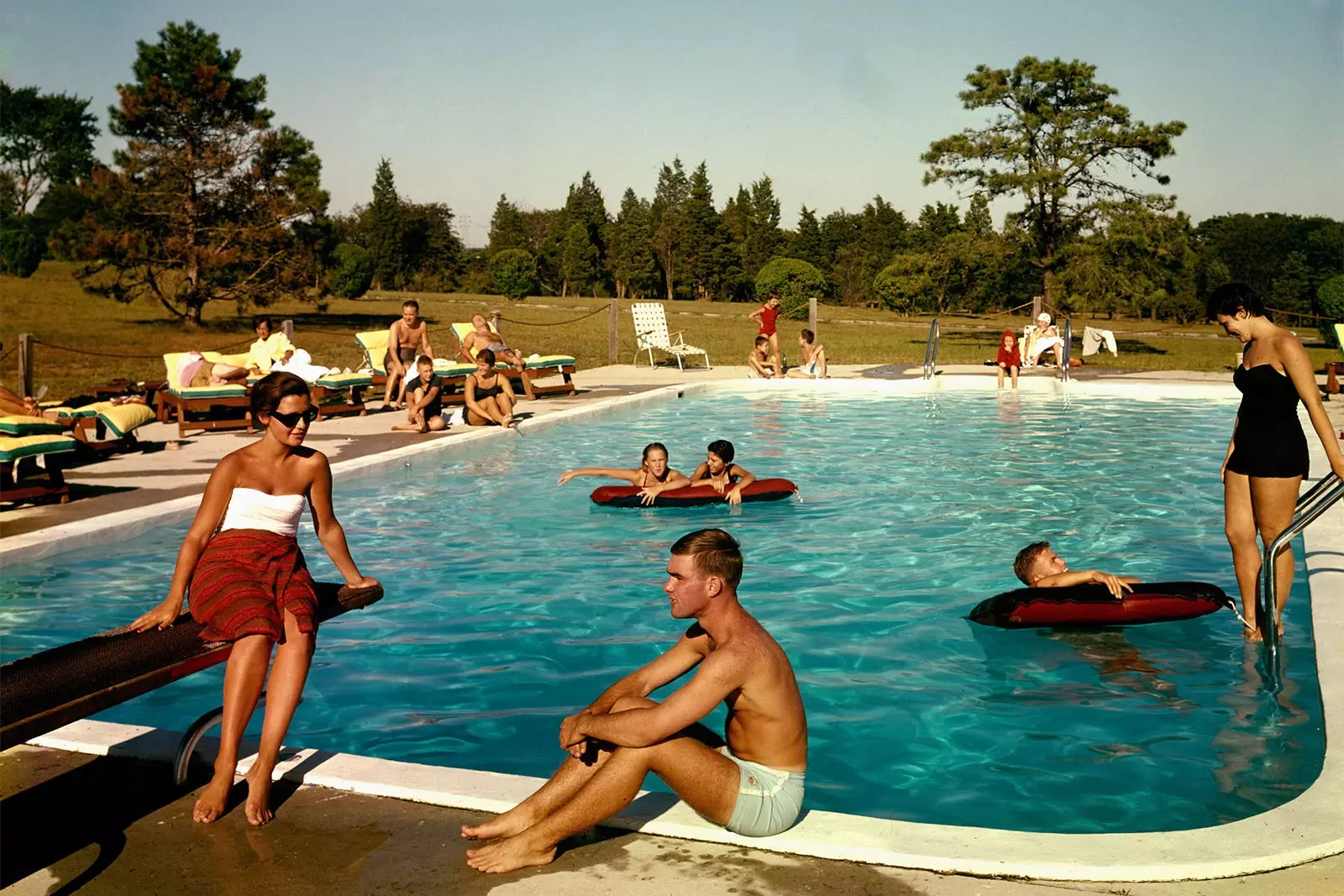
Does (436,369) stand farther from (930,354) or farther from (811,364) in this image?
(930,354)

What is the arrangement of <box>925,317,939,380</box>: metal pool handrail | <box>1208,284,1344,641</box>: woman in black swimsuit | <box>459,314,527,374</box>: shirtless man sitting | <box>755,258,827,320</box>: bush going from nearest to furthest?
<box>1208,284,1344,641</box>: woman in black swimsuit → <box>459,314,527,374</box>: shirtless man sitting → <box>925,317,939,380</box>: metal pool handrail → <box>755,258,827,320</box>: bush

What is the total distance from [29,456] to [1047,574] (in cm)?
789

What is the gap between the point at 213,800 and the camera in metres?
3.94

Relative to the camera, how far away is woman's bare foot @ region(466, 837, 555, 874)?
3.52 metres

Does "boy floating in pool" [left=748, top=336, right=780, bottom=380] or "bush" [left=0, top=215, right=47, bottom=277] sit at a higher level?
"bush" [left=0, top=215, right=47, bottom=277]

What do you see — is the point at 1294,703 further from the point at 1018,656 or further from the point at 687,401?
the point at 687,401

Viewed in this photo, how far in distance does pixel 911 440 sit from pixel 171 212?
91.2 ft

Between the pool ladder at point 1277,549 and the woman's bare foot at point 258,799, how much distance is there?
15.5ft

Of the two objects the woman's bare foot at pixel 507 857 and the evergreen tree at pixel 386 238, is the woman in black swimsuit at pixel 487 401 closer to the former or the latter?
the woman's bare foot at pixel 507 857

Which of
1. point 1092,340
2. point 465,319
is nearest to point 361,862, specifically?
point 1092,340

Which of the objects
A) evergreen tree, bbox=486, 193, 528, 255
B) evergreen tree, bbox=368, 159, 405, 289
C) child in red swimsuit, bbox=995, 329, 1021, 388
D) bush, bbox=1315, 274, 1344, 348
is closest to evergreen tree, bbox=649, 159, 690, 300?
evergreen tree, bbox=486, 193, 528, 255

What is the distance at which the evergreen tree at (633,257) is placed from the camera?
75750 millimetres

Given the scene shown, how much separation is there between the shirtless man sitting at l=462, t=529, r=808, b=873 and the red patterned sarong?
3.50 feet

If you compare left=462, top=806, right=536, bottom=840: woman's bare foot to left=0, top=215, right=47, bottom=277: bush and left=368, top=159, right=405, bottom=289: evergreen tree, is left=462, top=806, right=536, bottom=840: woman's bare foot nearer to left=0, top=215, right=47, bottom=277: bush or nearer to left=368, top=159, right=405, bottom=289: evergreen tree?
left=0, top=215, right=47, bottom=277: bush
